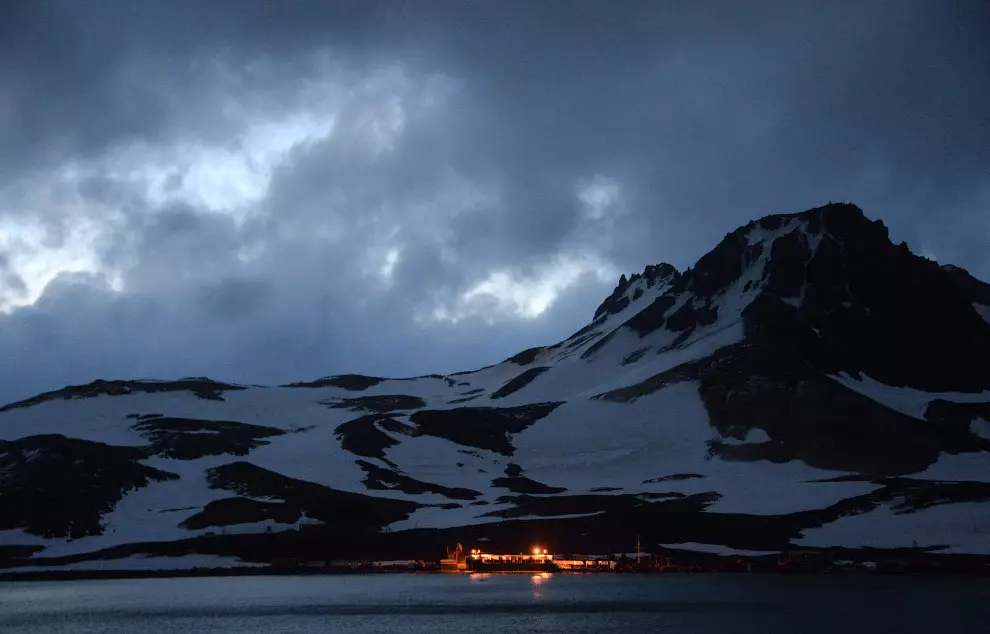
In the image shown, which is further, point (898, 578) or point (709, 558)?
point (709, 558)

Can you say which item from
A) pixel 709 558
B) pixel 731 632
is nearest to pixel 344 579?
pixel 709 558

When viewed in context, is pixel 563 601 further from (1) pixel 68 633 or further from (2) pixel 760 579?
(1) pixel 68 633

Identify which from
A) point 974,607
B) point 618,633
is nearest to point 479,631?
point 618,633

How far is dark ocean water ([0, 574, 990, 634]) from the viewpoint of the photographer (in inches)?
4220

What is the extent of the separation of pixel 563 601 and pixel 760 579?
49.0 meters

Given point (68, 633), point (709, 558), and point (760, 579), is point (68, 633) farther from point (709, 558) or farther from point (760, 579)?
point (709, 558)

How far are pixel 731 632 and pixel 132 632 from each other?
5943 centimetres

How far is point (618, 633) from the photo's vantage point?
101 m

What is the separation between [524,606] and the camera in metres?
130

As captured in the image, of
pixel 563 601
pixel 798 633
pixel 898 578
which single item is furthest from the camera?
Result: pixel 898 578

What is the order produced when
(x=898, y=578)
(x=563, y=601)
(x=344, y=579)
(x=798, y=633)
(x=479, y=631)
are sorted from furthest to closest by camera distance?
(x=344, y=579) → (x=898, y=578) → (x=563, y=601) → (x=479, y=631) → (x=798, y=633)

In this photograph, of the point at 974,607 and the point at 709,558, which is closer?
the point at 974,607

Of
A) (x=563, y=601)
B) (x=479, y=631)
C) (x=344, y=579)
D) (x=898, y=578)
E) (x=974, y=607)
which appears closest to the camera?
(x=479, y=631)

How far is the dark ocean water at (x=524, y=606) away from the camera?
107188 millimetres
